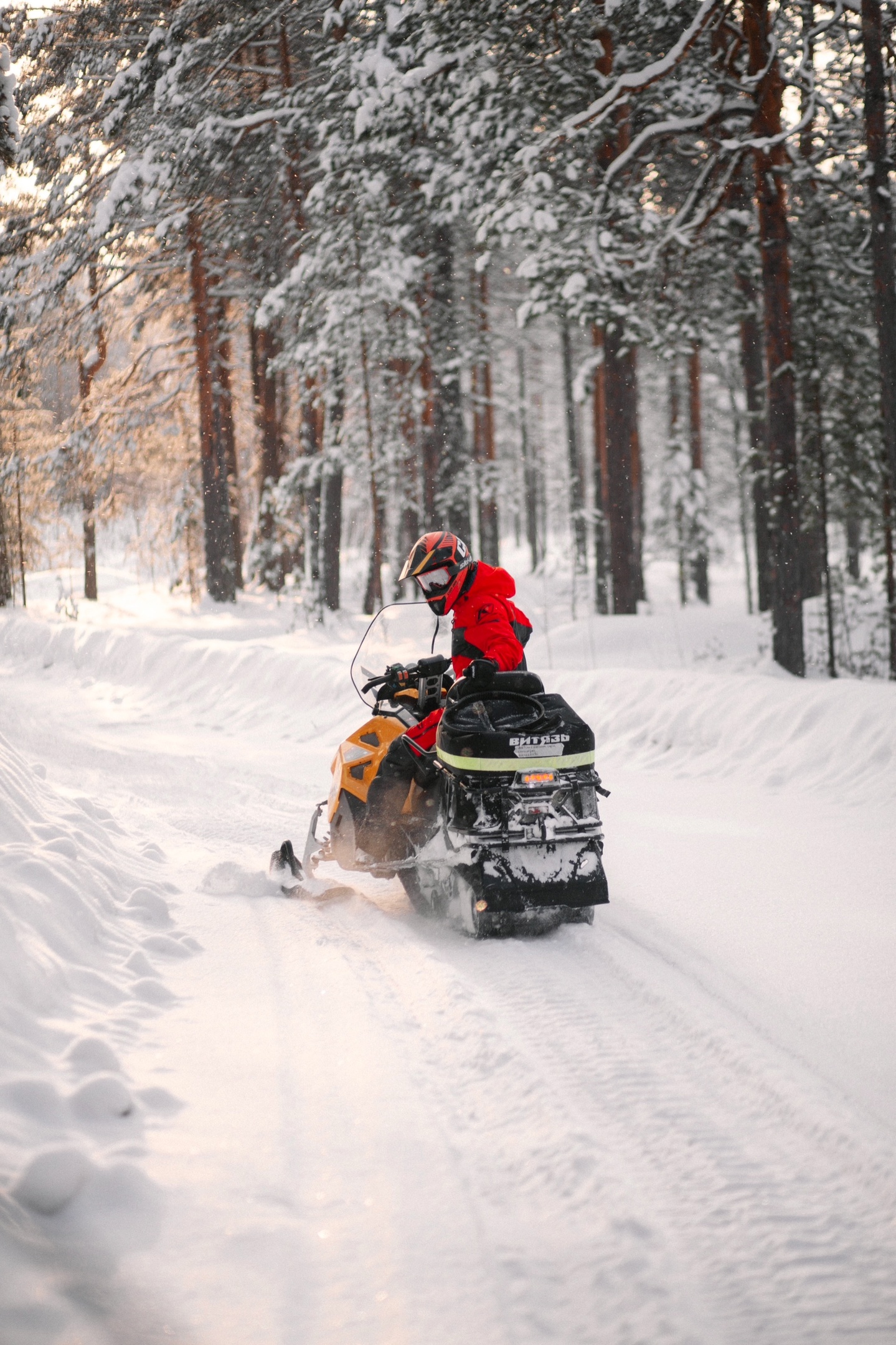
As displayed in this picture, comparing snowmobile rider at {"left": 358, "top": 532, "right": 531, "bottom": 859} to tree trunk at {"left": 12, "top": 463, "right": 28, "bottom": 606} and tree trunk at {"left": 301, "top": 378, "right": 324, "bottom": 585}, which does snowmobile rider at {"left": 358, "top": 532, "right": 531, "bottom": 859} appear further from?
tree trunk at {"left": 12, "top": 463, "right": 28, "bottom": 606}

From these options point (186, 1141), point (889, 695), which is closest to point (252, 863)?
point (186, 1141)

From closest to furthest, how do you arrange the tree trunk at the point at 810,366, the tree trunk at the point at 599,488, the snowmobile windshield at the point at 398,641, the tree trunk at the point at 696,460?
1. the snowmobile windshield at the point at 398,641
2. the tree trunk at the point at 810,366
3. the tree trunk at the point at 599,488
4. the tree trunk at the point at 696,460

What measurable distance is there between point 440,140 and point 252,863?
37.0 ft

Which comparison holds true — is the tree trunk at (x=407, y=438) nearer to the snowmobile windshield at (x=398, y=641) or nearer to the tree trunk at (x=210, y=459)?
the snowmobile windshield at (x=398, y=641)

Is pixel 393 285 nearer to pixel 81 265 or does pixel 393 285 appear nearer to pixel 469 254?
pixel 81 265

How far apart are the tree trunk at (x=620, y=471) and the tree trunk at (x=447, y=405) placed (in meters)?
2.62

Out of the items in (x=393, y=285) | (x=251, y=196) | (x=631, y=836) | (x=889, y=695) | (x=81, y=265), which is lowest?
(x=631, y=836)

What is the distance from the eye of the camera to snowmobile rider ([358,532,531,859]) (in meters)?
4.68

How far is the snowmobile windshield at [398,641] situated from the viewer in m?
5.18

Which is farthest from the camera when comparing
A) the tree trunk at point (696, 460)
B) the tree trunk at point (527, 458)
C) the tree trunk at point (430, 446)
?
the tree trunk at point (527, 458)

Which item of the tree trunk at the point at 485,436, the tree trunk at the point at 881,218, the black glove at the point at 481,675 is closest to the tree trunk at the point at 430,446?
the tree trunk at the point at 485,436

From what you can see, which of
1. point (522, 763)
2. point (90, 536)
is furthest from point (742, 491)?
point (522, 763)

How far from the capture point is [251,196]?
1590 cm

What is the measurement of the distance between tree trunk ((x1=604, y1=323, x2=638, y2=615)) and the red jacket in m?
10.9
